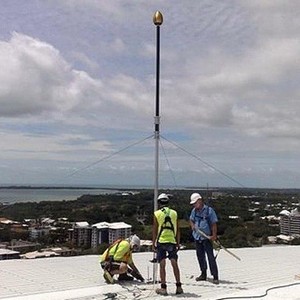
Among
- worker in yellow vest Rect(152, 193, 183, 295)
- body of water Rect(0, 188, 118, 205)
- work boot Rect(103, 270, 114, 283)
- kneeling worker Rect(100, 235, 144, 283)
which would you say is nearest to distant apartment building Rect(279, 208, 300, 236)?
body of water Rect(0, 188, 118, 205)

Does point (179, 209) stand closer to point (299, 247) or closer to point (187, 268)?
point (187, 268)

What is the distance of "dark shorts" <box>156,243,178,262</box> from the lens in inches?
320

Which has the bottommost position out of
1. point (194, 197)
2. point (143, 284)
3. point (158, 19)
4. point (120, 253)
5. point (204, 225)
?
point (143, 284)

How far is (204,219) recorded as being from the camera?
9.07 m

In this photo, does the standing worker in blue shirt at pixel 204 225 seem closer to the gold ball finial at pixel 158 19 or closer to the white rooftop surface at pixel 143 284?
the white rooftop surface at pixel 143 284

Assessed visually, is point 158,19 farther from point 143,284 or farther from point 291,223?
point 291,223

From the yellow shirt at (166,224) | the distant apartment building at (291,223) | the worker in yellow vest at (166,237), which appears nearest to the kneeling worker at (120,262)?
the worker in yellow vest at (166,237)

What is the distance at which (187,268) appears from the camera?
11.0 metres

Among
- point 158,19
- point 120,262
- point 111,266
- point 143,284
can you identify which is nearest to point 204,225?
point 143,284

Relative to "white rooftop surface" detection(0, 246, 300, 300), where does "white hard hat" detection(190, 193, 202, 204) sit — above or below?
above

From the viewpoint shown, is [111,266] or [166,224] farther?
[111,266]

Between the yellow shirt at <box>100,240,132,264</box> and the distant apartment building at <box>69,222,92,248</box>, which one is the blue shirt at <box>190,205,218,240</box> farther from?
the distant apartment building at <box>69,222,92,248</box>

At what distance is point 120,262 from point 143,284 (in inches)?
19.0

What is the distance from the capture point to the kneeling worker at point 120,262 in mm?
8812
